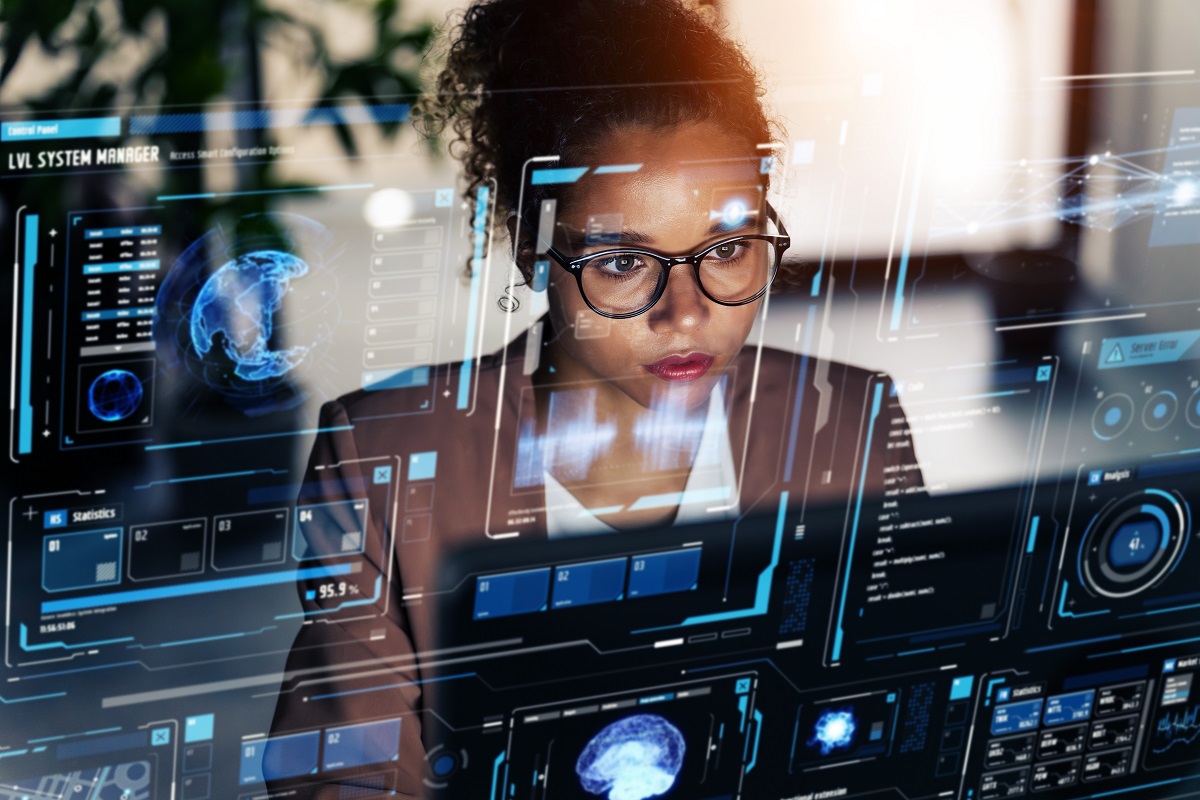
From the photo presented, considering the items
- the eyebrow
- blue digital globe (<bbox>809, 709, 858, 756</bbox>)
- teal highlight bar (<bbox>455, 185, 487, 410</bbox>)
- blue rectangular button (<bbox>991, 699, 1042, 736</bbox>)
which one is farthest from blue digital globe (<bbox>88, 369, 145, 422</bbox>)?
blue rectangular button (<bbox>991, 699, 1042, 736</bbox>)

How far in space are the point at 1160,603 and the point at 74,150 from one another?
1.03 metres

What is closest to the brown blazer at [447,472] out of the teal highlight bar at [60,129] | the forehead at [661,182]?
the forehead at [661,182]

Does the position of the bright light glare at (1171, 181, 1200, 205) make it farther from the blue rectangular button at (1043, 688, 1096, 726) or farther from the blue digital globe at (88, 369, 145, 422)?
the blue digital globe at (88, 369, 145, 422)

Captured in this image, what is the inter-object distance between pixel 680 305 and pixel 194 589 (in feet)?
1.29

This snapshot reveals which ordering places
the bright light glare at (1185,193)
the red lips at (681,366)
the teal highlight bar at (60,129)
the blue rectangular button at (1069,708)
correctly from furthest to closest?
the blue rectangular button at (1069,708) → the bright light glare at (1185,193) → the red lips at (681,366) → the teal highlight bar at (60,129)

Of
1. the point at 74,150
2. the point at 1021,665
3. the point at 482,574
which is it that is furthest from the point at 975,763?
the point at 74,150

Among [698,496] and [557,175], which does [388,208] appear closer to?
[557,175]

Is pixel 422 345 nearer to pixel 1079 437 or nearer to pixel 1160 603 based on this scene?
pixel 1079 437

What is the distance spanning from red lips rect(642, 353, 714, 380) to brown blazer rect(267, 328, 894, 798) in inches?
1.2

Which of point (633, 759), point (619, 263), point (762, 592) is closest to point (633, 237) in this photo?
point (619, 263)

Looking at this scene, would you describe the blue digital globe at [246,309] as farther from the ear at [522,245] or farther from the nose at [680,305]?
the nose at [680,305]

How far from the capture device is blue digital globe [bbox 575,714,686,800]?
1137 mm

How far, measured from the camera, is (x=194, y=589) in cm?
96

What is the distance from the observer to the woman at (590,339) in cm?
94
